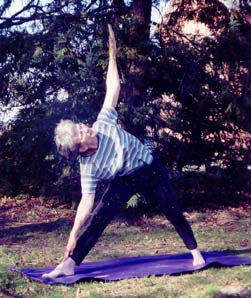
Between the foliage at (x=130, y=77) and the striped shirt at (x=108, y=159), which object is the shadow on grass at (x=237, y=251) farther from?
the foliage at (x=130, y=77)

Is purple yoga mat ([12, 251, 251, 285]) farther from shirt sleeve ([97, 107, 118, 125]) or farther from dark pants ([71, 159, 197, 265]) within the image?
shirt sleeve ([97, 107, 118, 125])

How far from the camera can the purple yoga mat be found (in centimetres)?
474

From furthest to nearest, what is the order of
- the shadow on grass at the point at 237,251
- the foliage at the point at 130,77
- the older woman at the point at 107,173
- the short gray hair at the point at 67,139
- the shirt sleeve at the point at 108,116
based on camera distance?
the foliage at the point at 130,77
the shadow on grass at the point at 237,251
the shirt sleeve at the point at 108,116
the older woman at the point at 107,173
the short gray hair at the point at 67,139

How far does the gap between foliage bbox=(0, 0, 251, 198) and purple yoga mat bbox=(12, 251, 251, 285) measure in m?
3.07

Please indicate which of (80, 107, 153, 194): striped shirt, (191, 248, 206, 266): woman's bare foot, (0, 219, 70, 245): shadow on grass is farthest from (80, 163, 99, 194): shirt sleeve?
(0, 219, 70, 245): shadow on grass

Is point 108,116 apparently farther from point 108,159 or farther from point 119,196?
point 119,196

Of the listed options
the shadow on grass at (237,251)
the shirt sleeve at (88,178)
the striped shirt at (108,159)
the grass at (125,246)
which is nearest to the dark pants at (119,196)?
the striped shirt at (108,159)

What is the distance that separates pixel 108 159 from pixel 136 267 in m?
1.25

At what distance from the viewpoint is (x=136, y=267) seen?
514 cm

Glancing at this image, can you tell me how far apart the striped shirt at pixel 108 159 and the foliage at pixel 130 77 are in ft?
11.4

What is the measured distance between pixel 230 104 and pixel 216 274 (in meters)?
4.42

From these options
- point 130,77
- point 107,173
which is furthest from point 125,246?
point 130,77

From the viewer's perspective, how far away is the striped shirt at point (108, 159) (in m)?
4.50

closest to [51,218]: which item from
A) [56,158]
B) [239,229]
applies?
[56,158]
